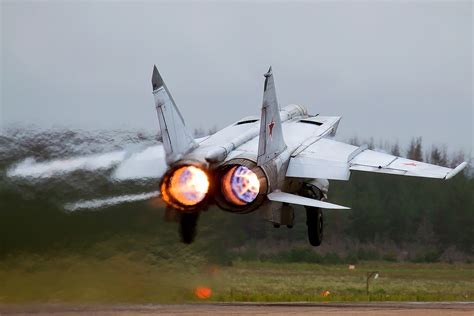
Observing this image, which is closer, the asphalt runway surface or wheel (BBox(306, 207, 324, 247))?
the asphalt runway surface

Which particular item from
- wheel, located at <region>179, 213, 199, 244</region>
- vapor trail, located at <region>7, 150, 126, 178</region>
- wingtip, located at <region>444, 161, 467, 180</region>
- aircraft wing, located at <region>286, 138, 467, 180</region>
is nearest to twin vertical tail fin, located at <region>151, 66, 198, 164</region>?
vapor trail, located at <region>7, 150, 126, 178</region>

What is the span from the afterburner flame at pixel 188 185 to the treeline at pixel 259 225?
1.26 meters

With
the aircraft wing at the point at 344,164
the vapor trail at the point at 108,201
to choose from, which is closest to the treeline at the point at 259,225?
the vapor trail at the point at 108,201

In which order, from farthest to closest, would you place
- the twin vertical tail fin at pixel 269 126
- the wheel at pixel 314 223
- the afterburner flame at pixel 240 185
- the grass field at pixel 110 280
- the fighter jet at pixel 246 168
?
the wheel at pixel 314 223
the grass field at pixel 110 280
the twin vertical tail fin at pixel 269 126
the afterburner flame at pixel 240 185
the fighter jet at pixel 246 168

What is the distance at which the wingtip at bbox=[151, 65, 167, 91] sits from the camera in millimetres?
24008

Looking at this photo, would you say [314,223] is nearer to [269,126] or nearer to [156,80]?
[269,126]

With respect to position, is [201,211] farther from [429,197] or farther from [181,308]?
[429,197]

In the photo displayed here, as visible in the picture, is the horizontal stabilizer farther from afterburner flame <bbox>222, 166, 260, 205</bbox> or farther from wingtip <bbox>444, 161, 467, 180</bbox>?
wingtip <bbox>444, 161, 467, 180</bbox>

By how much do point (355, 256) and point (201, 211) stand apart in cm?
1332

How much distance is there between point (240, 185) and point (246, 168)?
349 mm

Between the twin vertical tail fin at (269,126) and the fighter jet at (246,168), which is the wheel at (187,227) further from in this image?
the twin vertical tail fin at (269,126)

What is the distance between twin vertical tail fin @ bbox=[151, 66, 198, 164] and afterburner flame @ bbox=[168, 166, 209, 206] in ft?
1.10

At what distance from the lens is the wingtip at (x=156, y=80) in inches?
945

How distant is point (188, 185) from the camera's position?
23.2m
